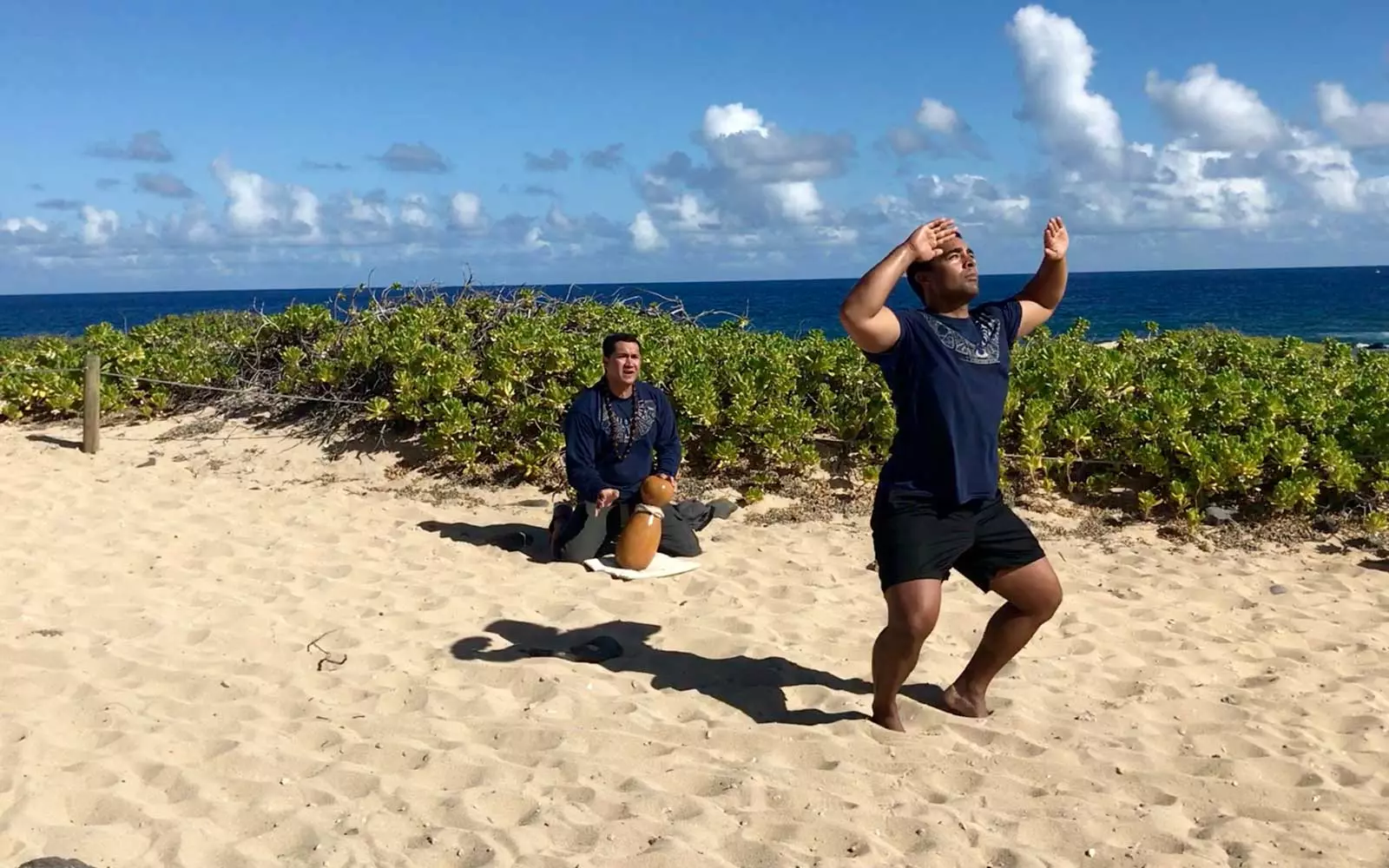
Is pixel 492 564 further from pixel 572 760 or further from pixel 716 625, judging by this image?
pixel 572 760

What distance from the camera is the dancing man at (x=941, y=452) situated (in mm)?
3797

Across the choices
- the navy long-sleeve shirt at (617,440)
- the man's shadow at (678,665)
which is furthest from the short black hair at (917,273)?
the navy long-sleeve shirt at (617,440)

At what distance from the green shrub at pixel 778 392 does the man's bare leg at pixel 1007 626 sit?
349 centimetres

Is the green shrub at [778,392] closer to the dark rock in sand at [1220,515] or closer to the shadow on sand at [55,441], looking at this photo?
the dark rock in sand at [1220,515]

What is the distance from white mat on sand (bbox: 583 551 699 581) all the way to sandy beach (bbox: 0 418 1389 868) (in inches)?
3.8

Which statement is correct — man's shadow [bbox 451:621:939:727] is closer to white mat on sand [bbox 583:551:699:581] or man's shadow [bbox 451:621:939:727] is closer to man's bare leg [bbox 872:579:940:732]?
man's bare leg [bbox 872:579:940:732]

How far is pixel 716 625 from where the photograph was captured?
559 cm

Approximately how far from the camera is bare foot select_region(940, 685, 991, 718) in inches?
171

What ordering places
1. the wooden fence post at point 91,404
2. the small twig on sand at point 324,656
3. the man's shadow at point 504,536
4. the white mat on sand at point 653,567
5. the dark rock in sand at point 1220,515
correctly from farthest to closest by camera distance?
the wooden fence post at point 91,404
the dark rock in sand at point 1220,515
the man's shadow at point 504,536
the white mat on sand at point 653,567
the small twig on sand at point 324,656

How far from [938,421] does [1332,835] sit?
5.57 feet

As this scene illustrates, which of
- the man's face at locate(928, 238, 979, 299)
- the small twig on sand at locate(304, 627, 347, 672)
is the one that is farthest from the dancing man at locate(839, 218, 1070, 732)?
the small twig on sand at locate(304, 627, 347, 672)

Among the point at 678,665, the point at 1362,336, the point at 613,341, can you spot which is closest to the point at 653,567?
the point at 613,341

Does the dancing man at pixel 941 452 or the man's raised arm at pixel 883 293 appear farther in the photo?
the dancing man at pixel 941 452

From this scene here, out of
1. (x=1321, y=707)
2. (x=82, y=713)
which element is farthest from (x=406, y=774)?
(x=1321, y=707)
